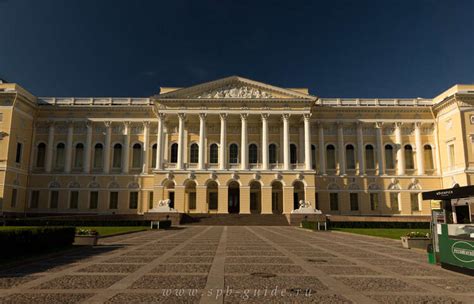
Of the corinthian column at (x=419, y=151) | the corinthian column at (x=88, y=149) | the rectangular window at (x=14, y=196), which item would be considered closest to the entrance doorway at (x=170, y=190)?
the corinthian column at (x=88, y=149)

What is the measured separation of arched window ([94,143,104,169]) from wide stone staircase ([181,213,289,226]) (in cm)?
1704

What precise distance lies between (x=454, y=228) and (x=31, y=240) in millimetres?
13523

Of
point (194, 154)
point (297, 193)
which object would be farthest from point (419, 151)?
point (194, 154)

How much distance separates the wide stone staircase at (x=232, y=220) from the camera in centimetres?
4066

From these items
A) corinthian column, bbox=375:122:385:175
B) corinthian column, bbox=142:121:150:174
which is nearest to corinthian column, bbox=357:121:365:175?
corinthian column, bbox=375:122:385:175

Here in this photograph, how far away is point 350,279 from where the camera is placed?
377 inches

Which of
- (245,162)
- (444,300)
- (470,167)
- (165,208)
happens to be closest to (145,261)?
(444,300)

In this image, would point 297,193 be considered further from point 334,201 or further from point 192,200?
point 192,200

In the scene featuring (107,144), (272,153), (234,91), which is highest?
(234,91)

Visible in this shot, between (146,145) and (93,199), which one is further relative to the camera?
(146,145)

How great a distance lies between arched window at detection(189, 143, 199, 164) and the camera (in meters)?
50.4

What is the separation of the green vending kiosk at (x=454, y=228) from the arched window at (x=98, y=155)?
150 feet

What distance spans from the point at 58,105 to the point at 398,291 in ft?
169

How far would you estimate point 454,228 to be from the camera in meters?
11.3
